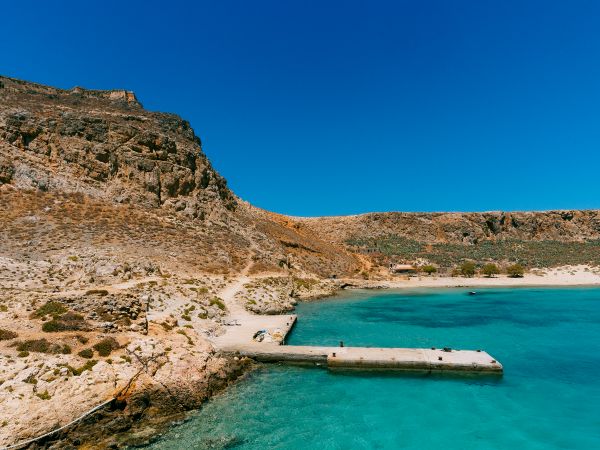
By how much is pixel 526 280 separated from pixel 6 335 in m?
70.1

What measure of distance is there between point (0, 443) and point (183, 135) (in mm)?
56210

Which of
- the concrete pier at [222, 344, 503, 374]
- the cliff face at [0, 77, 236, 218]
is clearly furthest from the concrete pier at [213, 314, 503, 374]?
the cliff face at [0, 77, 236, 218]

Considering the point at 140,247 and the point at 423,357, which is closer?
the point at 423,357

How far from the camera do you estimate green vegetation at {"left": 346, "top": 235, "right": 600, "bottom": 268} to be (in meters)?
79.9

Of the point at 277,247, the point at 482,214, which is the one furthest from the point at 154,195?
the point at 482,214

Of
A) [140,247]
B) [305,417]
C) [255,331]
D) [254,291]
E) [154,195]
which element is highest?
[154,195]

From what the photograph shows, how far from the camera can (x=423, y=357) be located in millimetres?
18859

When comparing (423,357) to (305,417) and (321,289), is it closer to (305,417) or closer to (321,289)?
(305,417)

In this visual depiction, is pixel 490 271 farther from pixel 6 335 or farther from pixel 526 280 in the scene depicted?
pixel 6 335

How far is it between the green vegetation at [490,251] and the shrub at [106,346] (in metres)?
71.6

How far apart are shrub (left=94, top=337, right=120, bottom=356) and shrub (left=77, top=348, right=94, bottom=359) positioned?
0.31 m

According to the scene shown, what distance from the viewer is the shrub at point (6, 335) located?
13.7m

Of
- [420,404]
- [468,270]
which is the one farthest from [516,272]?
[420,404]

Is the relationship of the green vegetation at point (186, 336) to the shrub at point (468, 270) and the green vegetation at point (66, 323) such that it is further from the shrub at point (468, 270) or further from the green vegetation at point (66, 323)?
the shrub at point (468, 270)
